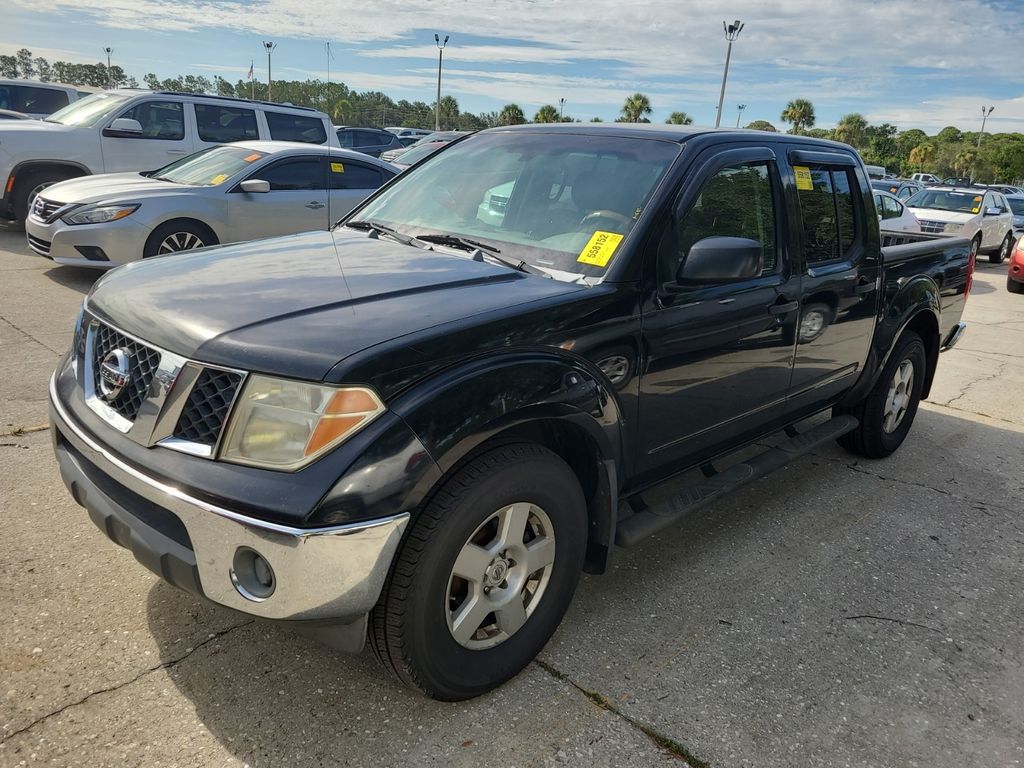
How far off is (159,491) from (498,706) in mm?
1250

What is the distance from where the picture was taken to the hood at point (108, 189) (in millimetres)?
7734

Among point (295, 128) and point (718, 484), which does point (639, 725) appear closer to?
point (718, 484)

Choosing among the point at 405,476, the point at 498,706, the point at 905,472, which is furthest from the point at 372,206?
the point at 905,472

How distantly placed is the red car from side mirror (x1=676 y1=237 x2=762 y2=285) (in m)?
12.6

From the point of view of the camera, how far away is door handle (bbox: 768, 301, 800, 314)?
136 inches

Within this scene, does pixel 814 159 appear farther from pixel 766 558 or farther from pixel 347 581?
pixel 347 581

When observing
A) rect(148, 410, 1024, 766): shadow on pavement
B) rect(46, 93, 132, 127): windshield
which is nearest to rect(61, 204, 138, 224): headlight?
rect(46, 93, 132, 127): windshield

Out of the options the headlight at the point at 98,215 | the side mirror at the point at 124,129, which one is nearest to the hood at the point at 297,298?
the headlight at the point at 98,215

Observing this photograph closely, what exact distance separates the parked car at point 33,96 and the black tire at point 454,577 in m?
16.0

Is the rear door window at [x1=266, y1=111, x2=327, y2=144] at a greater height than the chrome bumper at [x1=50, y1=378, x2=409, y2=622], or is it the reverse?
the rear door window at [x1=266, y1=111, x2=327, y2=144]

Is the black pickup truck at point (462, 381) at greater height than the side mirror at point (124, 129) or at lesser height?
lesser

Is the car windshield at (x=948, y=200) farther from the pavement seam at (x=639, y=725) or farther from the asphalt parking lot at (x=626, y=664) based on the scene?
the pavement seam at (x=639, y=725)

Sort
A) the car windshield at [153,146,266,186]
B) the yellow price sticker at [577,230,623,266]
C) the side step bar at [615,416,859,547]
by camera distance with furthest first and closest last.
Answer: the car windshield at [153,146,266,186]
the side step bar at [615,416,859,547]
the yellow price sticker at [577,230,623,266]

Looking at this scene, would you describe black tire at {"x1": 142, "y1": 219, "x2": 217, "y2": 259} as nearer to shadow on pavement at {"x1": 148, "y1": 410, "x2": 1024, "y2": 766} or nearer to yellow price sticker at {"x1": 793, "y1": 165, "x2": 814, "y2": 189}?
shadow on pavement at {"x1": 148, "y1": 410, "x2": 1024, "y2": 766}
